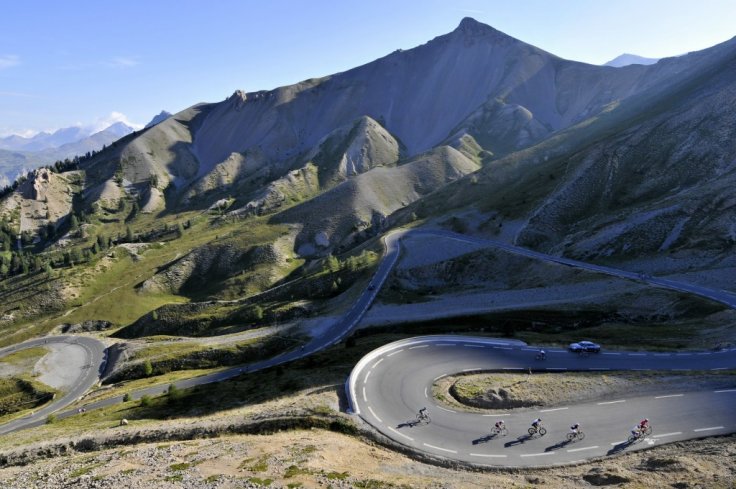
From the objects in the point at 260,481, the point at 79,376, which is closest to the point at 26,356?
the point at 79,376

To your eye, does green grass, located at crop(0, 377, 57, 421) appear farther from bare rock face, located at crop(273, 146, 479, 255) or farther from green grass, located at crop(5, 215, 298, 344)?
bare rock face, located at crop(273, 146, 479, 255)

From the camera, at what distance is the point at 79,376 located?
99250mm

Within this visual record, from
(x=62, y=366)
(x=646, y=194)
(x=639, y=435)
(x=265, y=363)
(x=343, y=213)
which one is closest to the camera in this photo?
(x=639, y=435)

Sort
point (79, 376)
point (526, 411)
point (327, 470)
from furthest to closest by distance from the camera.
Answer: point (79, 376) → point (526, 411) → point (327, 470)

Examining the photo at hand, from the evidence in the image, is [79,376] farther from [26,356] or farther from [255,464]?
[255,464]

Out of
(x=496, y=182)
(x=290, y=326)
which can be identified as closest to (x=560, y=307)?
(x=290, y=326)

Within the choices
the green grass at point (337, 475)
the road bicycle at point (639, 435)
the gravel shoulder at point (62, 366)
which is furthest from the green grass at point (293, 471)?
the gravel shoulder at point (62, 366)

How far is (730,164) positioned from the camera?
319 ft

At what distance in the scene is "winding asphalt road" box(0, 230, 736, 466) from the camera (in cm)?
3222

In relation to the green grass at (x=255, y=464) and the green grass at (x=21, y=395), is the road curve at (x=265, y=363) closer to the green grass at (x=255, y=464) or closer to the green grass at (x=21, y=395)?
the green grass at (x=21, y=395)

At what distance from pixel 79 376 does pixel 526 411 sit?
102159 millimetres

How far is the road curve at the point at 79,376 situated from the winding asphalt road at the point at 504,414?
69.4 m

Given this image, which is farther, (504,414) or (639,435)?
(504,414)

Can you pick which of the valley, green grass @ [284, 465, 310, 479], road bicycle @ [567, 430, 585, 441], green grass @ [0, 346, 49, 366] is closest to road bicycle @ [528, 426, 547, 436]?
the valley
